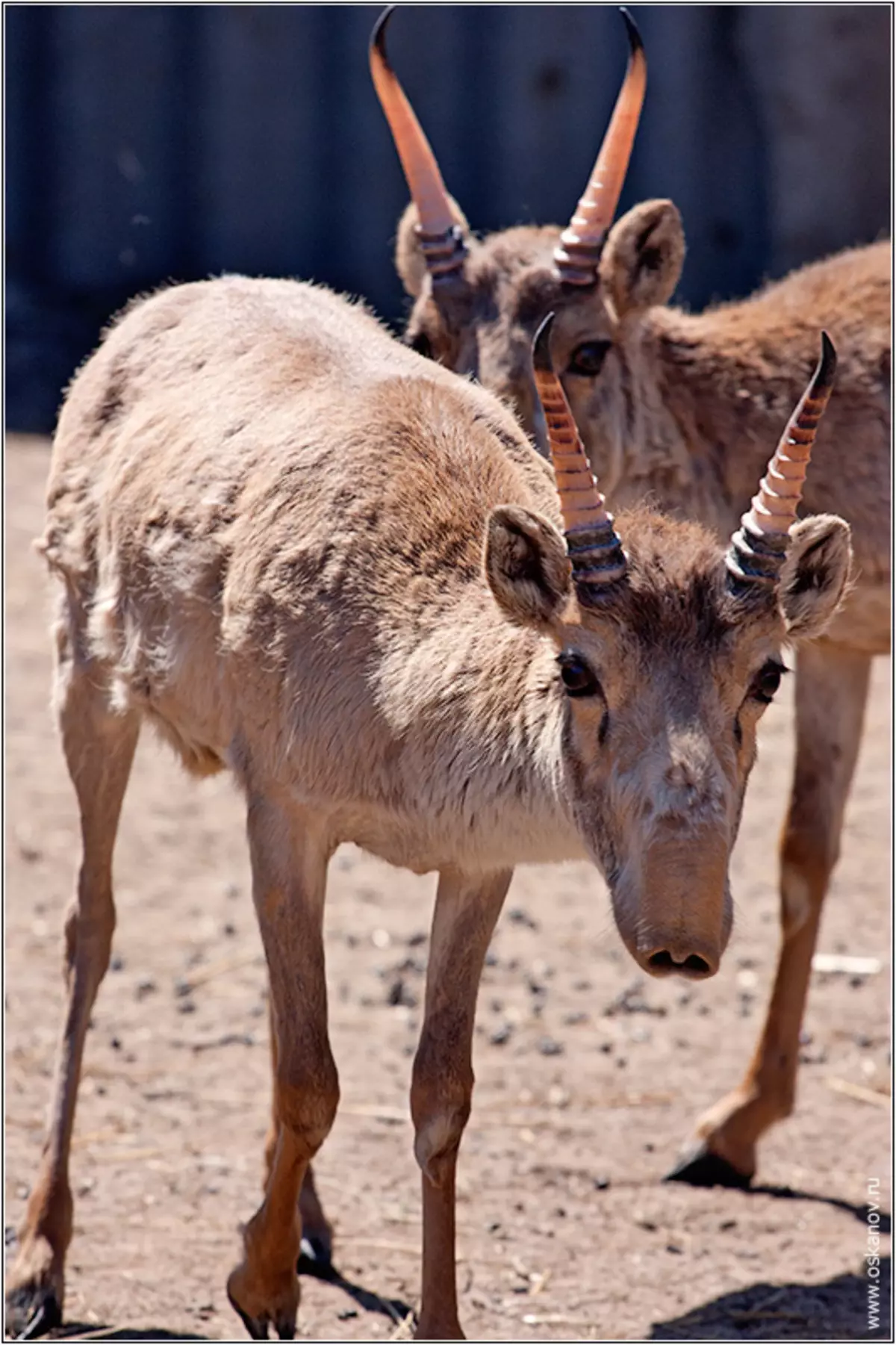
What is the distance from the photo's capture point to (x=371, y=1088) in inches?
290

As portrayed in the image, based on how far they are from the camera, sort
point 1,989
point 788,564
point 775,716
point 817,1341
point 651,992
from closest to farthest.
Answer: point 788,564, point 817,1341, point 1,989, point 651,992, point 775,716

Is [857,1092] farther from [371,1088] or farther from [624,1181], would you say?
[371,1088]

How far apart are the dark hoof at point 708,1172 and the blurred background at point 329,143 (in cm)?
1003

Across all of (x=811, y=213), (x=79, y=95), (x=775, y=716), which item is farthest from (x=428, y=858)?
(x=79, y=95)

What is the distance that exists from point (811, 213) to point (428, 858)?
11302mm

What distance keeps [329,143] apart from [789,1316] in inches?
476

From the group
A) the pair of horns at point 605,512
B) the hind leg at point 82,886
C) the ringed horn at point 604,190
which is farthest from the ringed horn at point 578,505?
the ringed horn at point 604,190

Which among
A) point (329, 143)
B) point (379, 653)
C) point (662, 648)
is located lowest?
point (379, 653)

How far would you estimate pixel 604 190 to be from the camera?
22.4 feet

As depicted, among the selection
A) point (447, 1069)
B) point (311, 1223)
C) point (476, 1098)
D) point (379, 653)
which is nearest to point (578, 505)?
point (379, 653)

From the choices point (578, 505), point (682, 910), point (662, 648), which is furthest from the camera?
point (578, 505)

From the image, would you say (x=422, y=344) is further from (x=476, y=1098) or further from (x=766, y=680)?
(x=766, y=680)

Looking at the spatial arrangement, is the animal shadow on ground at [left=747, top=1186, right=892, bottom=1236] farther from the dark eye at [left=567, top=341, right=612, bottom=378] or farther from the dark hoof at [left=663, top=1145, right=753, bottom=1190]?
the dark eye at [left=567, top=341, right=612, bottom=378]

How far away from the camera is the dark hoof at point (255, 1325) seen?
5469 millimetres
